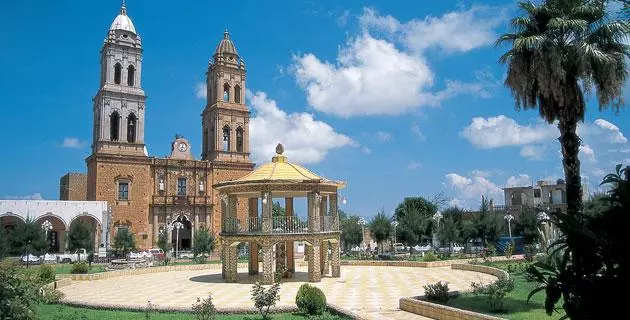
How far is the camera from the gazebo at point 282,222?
19641 millimetres

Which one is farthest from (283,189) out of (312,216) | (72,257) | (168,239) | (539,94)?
(168,239)

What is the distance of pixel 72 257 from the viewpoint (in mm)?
36938

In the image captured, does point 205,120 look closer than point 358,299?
No

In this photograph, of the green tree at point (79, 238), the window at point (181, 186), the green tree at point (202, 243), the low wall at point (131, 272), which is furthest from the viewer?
the window at point (181, 186)

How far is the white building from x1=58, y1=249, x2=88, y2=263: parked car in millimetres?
829

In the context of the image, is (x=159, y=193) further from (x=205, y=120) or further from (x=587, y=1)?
(x=587, y=1)

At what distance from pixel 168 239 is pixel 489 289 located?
Answer: 118ft

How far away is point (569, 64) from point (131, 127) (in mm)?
39327

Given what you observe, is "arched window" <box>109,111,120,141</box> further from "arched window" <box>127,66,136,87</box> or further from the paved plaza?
the paved plaza

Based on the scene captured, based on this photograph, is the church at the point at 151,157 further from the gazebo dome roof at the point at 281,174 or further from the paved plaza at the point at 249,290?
the gazebo dome roof at the point at 281,174

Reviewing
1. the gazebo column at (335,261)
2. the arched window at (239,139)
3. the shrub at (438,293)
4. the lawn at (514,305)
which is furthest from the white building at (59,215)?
the lawn at (514,305)

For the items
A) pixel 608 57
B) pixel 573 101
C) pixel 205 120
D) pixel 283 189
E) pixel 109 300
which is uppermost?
pixel 205 120

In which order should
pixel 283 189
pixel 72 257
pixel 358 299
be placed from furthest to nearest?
pixel 72 257, pixel 283 189, pixel 358 299

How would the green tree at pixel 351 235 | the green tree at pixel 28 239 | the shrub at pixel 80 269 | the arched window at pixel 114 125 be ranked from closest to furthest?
the shrub at pixel 80 269
the green tree at pixel 28 239
the green tree at pixel 351 235
the arched window at pixel 114 125
